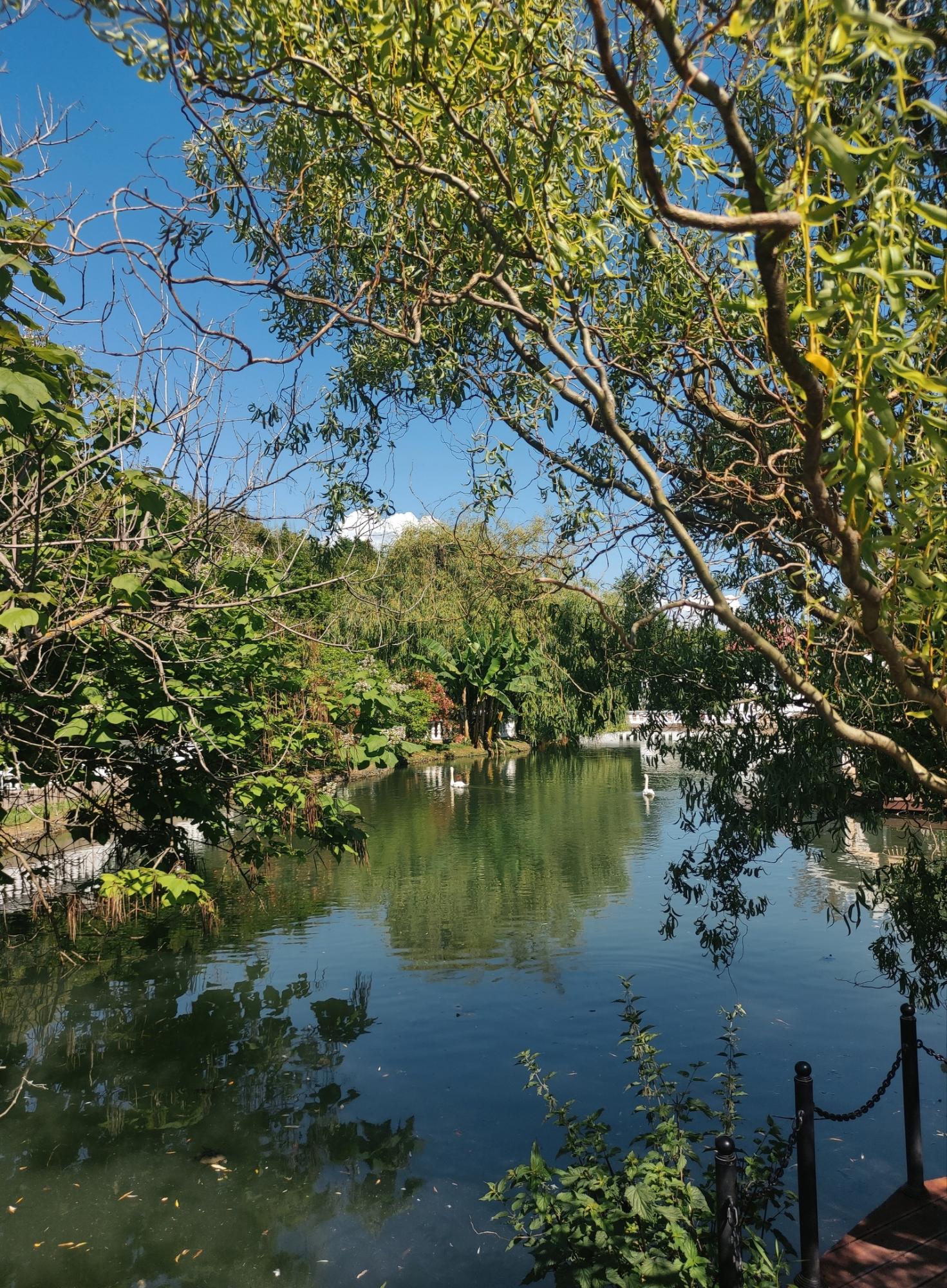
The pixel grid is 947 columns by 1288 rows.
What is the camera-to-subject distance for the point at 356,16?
3.79 meters

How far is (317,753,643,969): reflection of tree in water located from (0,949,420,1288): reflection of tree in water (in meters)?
2.48

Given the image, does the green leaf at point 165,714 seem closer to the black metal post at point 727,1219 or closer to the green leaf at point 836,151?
the black metal post at point 727,1219

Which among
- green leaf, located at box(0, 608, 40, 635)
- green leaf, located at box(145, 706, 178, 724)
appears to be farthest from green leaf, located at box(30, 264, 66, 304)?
green leaf, located at box(145, 706, 178, 724)

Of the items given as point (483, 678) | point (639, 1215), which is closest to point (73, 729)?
point (639, 1215)

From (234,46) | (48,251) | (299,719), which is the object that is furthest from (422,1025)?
(234,46)

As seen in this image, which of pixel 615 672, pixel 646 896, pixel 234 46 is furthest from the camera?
pixel 646 896

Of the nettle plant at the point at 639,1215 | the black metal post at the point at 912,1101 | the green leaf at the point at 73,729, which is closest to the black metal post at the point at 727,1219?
the nettle plant at the point at 639,1215

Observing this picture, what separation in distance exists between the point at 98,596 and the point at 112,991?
5368 mm

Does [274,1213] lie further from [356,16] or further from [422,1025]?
[356,16]

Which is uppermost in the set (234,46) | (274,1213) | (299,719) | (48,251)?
(234,46)

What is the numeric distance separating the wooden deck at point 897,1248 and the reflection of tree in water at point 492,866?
6.32 m

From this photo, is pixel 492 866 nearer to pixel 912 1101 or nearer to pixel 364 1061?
pixel 364 1061

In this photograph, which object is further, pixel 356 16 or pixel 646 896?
pixel 646 896

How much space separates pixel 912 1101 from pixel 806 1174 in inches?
44.6
